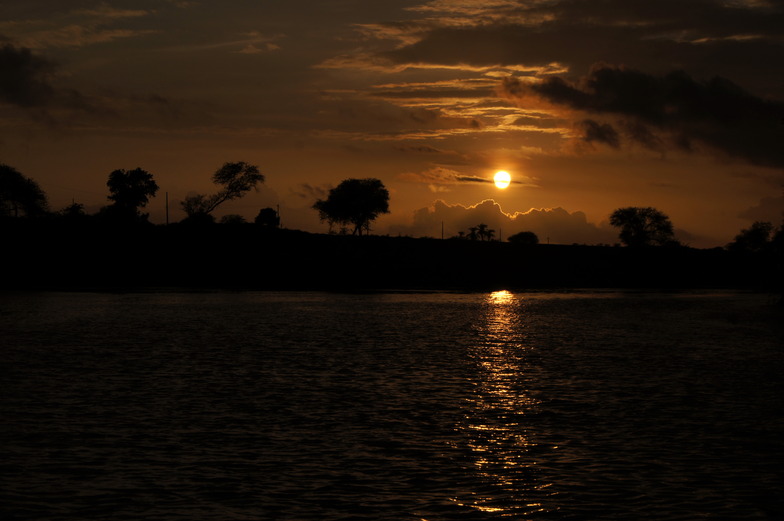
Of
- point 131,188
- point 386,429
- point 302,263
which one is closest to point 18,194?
point 131,188

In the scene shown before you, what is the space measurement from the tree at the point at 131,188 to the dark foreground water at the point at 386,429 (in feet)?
477

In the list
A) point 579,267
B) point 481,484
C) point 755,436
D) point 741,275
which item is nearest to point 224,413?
point 481,484

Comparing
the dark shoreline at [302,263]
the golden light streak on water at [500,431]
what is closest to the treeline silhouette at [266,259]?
the dark shoreline at [302,263]

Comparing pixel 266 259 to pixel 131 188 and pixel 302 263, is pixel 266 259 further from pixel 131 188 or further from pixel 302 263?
pixel 131 188

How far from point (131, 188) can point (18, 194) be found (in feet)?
87.0

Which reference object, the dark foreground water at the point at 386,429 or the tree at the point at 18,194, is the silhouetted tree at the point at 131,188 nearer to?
the tree at the point at 18,194

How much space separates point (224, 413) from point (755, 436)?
1180 cm

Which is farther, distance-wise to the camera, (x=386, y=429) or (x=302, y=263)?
(x=302, y=263)

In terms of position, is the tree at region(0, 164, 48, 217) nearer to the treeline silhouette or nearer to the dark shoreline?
the treeline silhouette

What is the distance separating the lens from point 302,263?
461 feet

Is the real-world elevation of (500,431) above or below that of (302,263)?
below

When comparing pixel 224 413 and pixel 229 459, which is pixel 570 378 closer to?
pixel 224 413

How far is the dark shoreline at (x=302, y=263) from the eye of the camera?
122062 millimetres

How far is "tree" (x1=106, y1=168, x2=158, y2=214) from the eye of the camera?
180850mm
